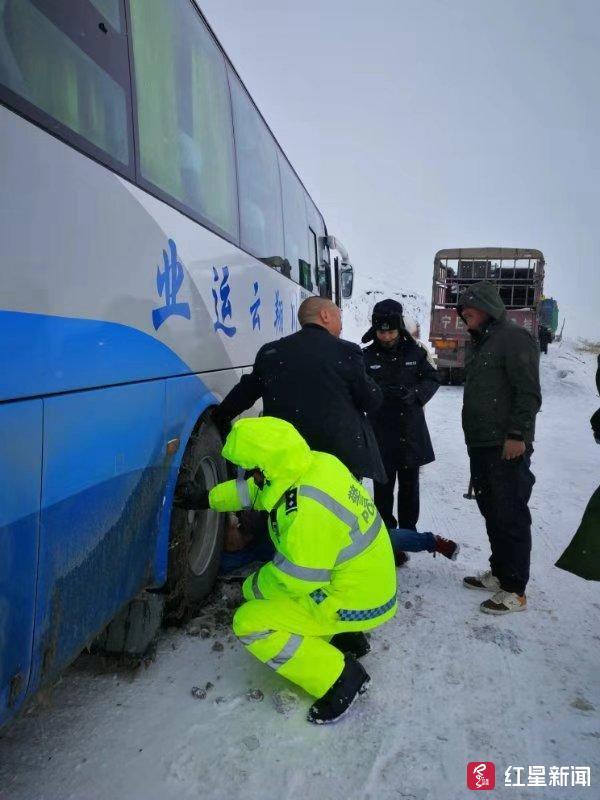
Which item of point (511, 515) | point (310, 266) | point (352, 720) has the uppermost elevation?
point (310, 266)

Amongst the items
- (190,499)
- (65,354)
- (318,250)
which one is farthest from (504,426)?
(318,250)

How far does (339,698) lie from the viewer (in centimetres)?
221

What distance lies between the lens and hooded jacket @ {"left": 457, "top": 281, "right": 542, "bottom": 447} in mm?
2992

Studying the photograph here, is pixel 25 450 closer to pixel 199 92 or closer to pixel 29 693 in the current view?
pixel 29 693

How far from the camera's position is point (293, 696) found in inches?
91.8

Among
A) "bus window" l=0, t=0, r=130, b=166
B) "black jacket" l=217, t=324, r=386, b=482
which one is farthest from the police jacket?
"bus window" l=0, t=0, r=130, b=166

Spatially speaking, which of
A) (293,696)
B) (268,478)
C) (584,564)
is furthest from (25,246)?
(584,564)

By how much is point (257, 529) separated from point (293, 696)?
3.84 ft

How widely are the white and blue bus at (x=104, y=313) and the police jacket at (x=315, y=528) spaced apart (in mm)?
438

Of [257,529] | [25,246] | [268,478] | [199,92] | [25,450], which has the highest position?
[199,92]

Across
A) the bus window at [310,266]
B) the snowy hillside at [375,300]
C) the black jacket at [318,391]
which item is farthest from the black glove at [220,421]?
the snowy hillside at [375,300]

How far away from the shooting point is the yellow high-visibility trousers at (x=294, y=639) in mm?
2240

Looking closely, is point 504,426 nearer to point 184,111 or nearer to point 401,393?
point 401,393

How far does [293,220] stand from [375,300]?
57.1m
